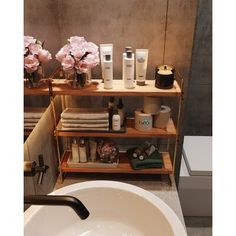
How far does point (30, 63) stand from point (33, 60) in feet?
0.05

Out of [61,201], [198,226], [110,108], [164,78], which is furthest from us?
[198,226]

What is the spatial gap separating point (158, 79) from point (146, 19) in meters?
0.28

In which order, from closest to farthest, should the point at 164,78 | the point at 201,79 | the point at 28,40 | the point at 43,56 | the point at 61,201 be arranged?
the point at 61,201 → the point at 28,40 → the point at 43,56 → the point at 164,78 → the point at 201,79

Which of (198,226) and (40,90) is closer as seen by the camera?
(40,90)

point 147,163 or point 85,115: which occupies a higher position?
point 85,115

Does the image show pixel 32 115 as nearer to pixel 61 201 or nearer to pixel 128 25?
pixel 61 201

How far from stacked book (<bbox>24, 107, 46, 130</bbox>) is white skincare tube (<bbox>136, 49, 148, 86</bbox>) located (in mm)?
428

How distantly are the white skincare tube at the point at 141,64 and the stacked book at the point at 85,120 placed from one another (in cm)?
21

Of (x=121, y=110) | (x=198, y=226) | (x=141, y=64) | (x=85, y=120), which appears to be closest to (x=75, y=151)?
(x=85, y=120)

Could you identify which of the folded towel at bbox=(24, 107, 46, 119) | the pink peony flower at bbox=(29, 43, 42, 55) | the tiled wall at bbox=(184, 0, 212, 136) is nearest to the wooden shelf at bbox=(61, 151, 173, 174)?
the folded towel at bbox=(24, 107, 46, 119)

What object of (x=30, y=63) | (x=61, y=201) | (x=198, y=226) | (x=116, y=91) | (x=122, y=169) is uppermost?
(x=30, y=63)

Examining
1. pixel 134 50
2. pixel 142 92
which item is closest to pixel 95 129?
pixel 142 92

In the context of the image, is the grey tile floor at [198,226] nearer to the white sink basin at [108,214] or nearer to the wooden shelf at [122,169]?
the wooden shelf at [122,169]

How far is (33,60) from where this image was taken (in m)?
1.01
